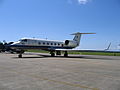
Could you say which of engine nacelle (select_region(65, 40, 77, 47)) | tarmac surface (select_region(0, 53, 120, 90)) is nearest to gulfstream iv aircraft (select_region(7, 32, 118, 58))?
engine nacelle (select_region(65, 40, 77, 47))

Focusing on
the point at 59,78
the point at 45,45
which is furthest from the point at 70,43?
the point at 59,78

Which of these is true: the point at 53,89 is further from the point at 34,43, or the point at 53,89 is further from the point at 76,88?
the point at 34,43

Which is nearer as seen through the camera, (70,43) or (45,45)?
(45,45)

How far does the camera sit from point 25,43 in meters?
23.8

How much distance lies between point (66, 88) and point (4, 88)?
7.87 feet

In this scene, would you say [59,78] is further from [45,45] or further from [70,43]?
[70,43]

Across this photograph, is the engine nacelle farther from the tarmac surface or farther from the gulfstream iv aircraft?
the tarmac surface

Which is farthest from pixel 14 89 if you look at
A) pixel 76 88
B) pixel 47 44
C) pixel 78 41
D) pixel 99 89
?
pixel 78 41

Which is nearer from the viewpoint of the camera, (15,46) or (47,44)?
(15,46)

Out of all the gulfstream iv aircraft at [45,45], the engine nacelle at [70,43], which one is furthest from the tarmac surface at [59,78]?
the engine nacelle at [70,43]

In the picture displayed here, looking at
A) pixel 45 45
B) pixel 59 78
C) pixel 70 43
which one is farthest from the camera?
pixel 70 43

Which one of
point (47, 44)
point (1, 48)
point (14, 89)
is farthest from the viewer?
point (1, 48)

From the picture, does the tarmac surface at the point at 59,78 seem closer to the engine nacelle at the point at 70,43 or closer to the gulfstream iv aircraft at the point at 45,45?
the gulfstream iv aircraft at the point at 45,45

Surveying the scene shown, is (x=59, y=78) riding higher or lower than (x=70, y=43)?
lower
